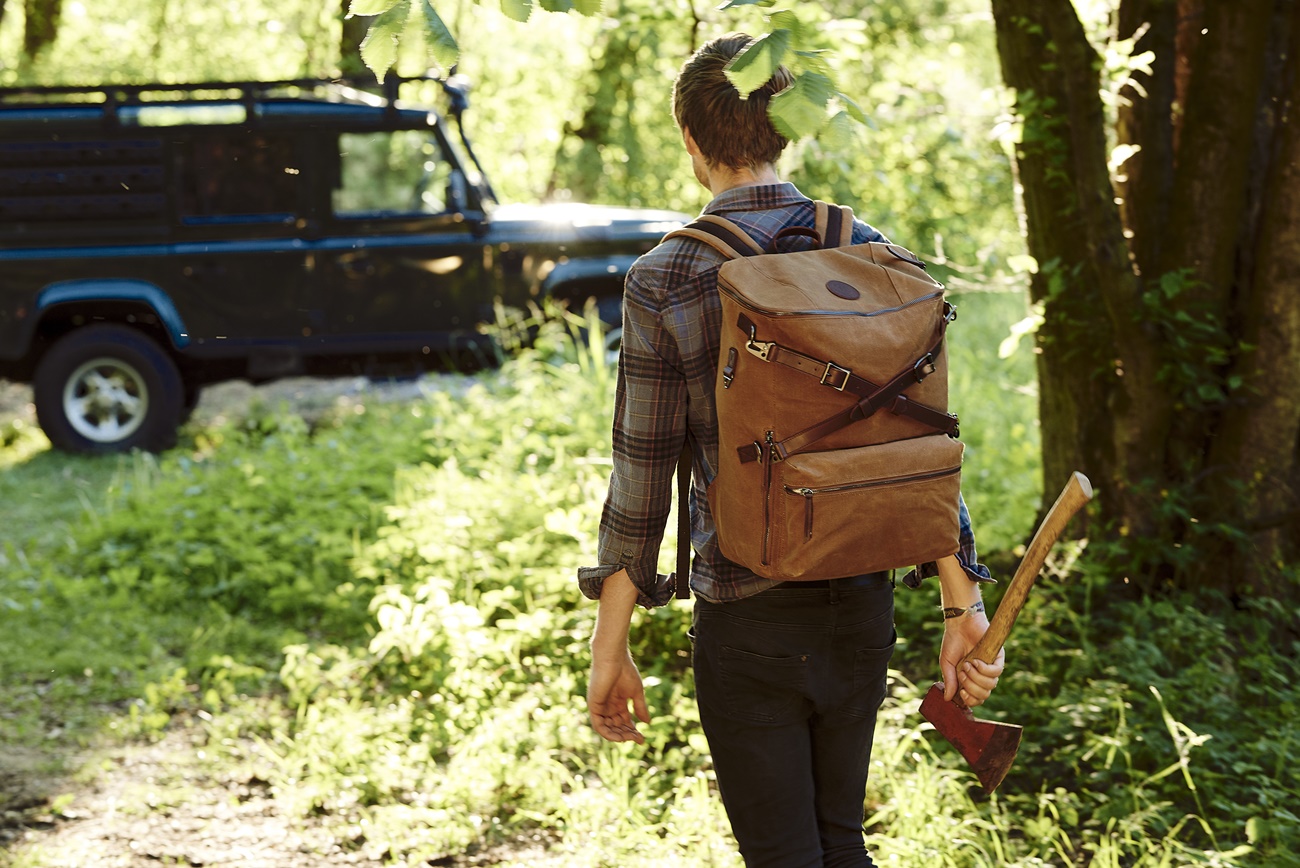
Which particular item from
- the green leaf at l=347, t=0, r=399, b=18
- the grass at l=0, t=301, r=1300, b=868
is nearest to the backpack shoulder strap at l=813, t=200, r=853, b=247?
the green leaf at l=347, t=0, r=399, b=18

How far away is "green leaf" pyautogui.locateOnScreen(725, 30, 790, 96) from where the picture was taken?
1883mm

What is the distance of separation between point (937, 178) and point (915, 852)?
37.3ft

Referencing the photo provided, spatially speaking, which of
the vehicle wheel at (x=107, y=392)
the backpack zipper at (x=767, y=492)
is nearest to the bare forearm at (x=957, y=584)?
the backpack zipper at (x=767, y=492)

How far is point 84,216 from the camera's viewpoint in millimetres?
8164

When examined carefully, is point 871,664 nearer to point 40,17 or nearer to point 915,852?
point 915,852

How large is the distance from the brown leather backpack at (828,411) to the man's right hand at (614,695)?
12.3 inches

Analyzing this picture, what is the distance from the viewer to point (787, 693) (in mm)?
2018

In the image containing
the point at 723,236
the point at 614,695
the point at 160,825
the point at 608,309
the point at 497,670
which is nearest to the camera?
the point at 723,236

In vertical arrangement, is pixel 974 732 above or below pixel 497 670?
above

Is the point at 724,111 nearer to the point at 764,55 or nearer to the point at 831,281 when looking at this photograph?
the point at 764,55

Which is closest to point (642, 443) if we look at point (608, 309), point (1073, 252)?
point (1073, 252)

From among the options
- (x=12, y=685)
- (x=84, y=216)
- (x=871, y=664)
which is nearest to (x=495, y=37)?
(x=84, y=216)

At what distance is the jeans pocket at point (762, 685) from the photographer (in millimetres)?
2000

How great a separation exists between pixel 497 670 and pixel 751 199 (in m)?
2.99
